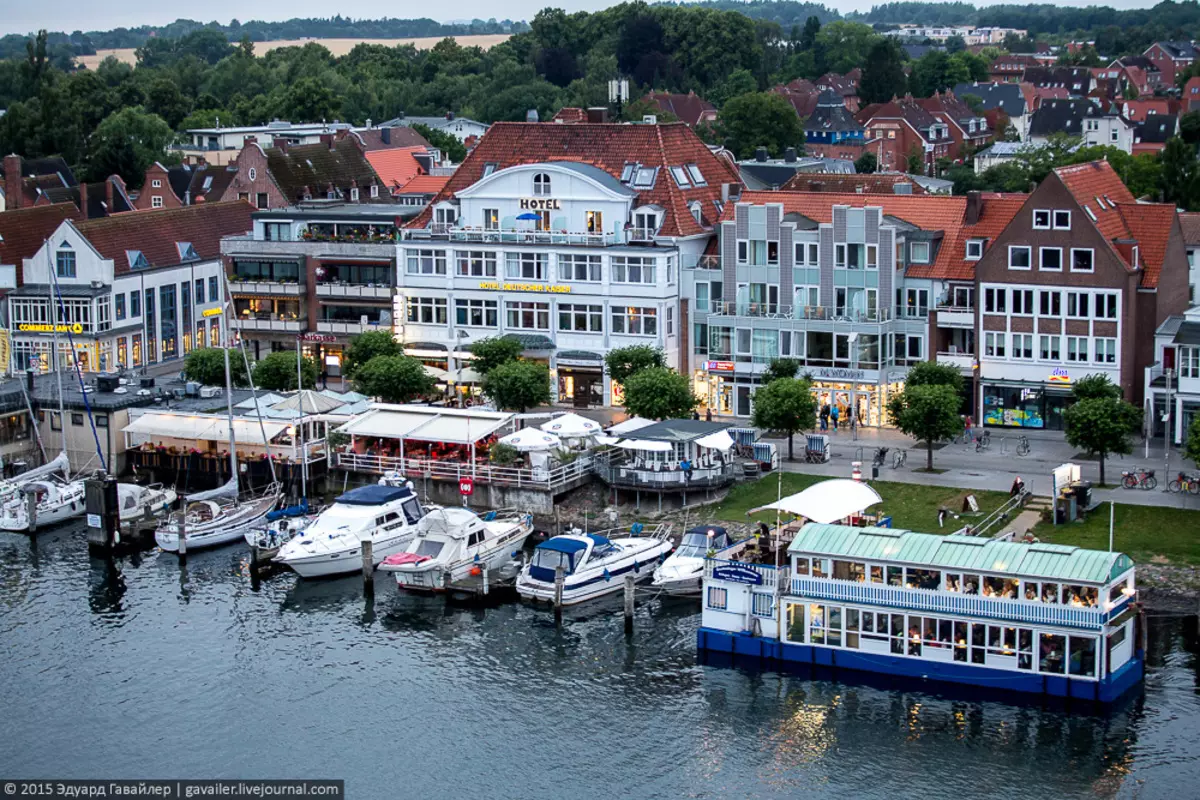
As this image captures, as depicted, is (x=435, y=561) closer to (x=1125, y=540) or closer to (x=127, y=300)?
(x=1125, y=540)

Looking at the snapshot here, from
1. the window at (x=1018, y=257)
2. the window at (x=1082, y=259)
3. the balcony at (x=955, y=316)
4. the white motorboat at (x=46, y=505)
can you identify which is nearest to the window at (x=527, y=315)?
the balcony at (x=955, y=316)

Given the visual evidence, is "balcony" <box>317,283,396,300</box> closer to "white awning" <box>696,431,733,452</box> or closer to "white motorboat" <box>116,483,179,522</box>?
"white motorboat" <box>116,483,179,522</box>

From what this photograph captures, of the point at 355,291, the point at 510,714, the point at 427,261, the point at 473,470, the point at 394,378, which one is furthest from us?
the point at 355,291

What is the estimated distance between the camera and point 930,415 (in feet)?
287

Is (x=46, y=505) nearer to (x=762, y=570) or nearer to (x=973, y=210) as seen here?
(x=762, y=570)

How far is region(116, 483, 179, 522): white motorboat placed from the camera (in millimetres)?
89125

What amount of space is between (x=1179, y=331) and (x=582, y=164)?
34039 millimetres

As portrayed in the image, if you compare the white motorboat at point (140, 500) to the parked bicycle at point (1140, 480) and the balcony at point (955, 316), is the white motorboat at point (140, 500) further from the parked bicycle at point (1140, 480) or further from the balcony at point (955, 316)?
the parked bicycle at point (1140, 480)

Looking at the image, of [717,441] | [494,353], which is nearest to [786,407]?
[717,441]

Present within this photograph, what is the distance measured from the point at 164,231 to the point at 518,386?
1430 inches

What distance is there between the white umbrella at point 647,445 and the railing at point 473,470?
280cm

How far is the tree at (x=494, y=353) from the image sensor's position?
332 ft

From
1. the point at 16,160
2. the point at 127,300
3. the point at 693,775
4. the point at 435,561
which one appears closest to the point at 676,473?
the point at 435,561

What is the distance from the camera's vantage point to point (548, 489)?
87500 mm
